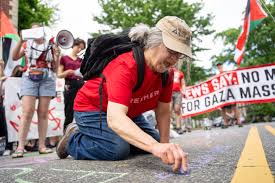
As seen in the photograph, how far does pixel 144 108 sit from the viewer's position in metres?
3.02

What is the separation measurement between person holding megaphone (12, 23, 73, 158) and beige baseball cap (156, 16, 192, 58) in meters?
2.34

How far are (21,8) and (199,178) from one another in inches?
737

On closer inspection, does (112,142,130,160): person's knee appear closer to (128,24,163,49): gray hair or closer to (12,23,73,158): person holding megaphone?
(128,24,163,49): gray hair

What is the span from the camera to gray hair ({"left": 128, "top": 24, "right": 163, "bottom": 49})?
2510 millimetres

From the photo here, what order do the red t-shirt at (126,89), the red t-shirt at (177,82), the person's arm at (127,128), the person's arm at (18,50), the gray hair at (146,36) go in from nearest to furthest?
the person's arm at (127,128)
the red t-shirt at (126,89)
the gray hair at (146,36)
the person's arm at (18,50)
the red t-shirt at (177,82)

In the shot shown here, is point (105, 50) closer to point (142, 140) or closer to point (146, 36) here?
point (146, 36)

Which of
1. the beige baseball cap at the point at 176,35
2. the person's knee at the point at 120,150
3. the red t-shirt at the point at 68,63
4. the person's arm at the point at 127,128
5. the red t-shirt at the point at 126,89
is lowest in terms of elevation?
the person's knee at the point at 120,150

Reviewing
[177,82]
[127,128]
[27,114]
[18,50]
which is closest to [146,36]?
[127,128]

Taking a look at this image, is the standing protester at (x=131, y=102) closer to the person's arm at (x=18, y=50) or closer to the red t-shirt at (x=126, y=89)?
the red t-shirt at (x=126, y=89)

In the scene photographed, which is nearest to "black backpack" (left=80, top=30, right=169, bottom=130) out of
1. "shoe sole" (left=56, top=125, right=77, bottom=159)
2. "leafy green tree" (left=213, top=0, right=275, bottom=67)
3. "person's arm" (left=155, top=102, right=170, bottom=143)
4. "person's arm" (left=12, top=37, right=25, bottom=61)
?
"person's arm" (left=155, top=102, right=170, bottom=143)

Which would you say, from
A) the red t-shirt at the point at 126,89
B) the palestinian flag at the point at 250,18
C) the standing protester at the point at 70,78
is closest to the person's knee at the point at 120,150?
the red t-shirt at the point at 126,89

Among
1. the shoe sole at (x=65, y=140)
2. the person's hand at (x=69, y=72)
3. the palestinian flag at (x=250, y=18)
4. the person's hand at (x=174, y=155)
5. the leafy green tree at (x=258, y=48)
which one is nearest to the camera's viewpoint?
the person's hand at (x=174, y=155)

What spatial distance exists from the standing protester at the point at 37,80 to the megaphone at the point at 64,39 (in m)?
0.12

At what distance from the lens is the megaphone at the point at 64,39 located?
4.72 m
